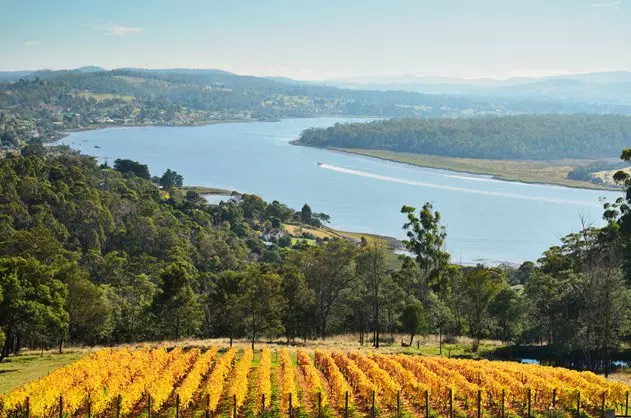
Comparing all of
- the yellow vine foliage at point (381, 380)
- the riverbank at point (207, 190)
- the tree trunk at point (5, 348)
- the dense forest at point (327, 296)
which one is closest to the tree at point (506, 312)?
the dense forest at point (327, 296)

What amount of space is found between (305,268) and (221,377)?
27.9m

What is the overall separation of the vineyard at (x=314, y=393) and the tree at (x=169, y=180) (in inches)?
4635

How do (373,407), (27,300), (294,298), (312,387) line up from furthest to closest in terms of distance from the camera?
1. (294,298)
2. (27,300)
3. (312,387)
4. (373,407)

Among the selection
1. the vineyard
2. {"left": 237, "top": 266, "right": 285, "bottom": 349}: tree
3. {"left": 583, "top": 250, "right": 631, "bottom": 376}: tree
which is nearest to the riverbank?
{"left": 237, "top": 266, "right": 285, "bottom": 349}: tree

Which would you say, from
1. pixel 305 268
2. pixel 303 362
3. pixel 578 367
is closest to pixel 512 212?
pixel 305 268

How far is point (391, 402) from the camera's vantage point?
962 inches

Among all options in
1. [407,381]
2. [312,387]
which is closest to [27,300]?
[312,387]

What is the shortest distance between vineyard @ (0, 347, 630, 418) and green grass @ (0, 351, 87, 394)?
9.88 ft

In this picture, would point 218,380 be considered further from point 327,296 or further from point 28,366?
point 327,296

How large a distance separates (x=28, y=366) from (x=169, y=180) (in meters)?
114

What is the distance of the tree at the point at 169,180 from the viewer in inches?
5709

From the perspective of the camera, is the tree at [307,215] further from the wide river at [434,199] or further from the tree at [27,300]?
the tree at [27,300]

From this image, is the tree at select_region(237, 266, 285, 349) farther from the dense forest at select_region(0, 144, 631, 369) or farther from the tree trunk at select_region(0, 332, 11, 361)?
the tree trunk at select_region(0, 332, 11, 361)

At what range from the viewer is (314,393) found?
24.9 meters
